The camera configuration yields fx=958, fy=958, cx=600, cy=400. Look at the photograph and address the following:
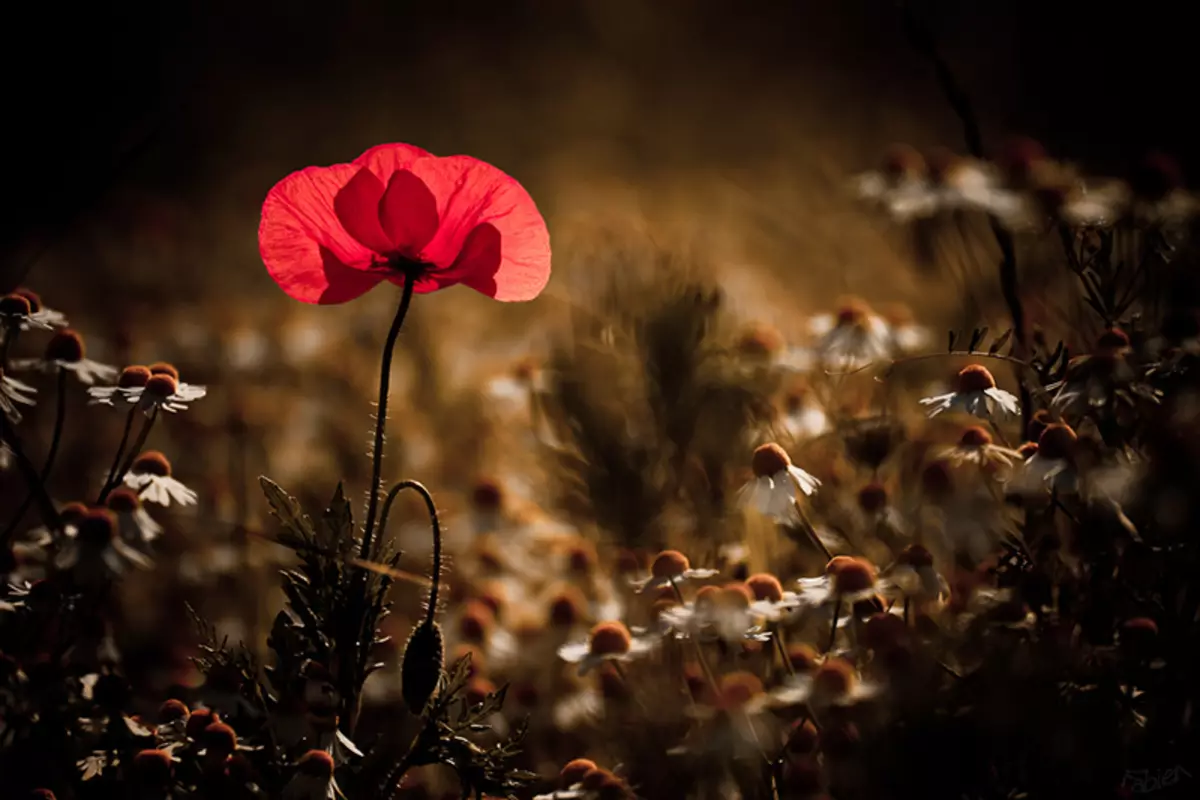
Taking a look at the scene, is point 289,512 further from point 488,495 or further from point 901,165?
point 901,165

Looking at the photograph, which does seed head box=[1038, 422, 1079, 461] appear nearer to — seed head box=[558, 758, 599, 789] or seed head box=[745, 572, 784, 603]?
seed head box=[745, 572, 784, 603]

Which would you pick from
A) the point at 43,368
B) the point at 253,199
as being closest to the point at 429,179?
the point at 43,368

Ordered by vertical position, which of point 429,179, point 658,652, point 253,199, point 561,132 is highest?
point 561,132

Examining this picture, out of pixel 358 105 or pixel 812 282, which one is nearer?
pixel 812 282

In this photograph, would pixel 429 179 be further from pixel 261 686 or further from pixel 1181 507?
pixel 1181 507

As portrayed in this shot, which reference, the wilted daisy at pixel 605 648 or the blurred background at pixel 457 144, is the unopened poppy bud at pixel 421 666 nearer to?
the wilted daisy at pixel 605 648
